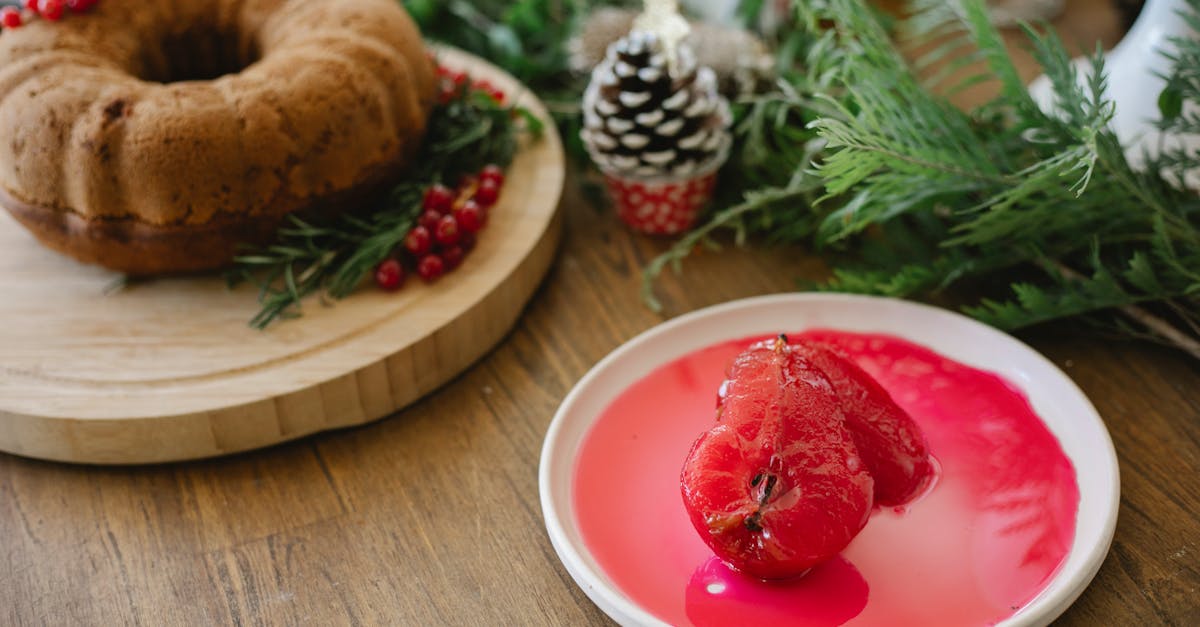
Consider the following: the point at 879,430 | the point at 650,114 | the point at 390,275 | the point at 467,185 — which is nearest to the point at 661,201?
the point at 650,114

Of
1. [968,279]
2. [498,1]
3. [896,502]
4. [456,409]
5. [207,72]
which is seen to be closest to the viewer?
[896,502]

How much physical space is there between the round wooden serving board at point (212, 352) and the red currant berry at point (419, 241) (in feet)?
0.13

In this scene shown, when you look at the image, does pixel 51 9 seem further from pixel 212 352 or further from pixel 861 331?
pixel 861 331

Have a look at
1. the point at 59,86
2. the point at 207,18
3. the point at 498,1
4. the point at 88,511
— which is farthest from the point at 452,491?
the point at 498,1

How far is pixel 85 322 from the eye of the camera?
1.11 m

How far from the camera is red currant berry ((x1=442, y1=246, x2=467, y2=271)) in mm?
1146

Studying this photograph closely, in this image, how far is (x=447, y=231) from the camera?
1141 millimetres

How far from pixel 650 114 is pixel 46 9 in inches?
28.5

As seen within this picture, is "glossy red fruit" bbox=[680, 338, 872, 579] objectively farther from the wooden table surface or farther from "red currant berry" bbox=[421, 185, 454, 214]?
"red currant berry" bbox=[421, 185, 454, 214]

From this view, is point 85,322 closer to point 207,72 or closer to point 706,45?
point 207,72

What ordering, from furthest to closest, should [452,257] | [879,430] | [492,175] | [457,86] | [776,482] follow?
[457,86], [492,175], [452,257], [879,430], [776,482]

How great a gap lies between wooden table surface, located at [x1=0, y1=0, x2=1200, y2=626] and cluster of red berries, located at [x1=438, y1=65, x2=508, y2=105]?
38cm

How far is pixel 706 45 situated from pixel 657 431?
638mm

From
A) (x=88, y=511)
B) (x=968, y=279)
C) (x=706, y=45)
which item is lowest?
(x=88, y=511)
